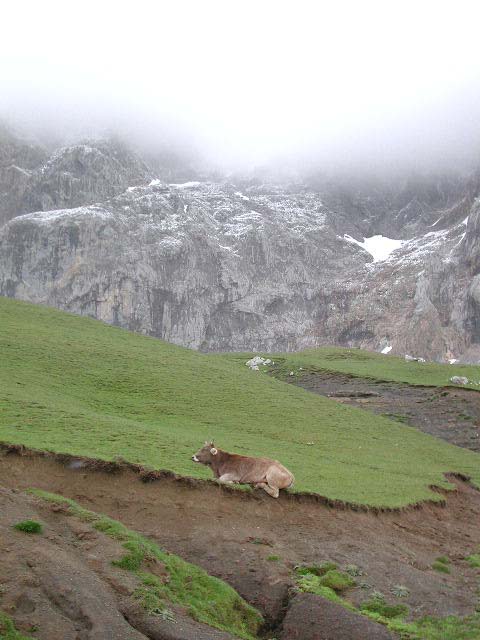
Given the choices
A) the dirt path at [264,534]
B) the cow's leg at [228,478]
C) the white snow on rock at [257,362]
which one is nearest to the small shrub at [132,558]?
the dirt path at [264,534]

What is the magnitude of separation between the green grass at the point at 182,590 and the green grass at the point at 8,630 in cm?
254

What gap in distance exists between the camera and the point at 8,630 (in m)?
9.13

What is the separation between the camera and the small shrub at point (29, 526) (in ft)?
41.2

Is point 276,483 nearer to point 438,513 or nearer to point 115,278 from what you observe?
point 438,513

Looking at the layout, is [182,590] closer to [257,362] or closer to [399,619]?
[399,619]

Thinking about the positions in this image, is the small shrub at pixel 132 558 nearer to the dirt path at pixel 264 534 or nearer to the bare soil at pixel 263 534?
the bare soil at pixel 263 534

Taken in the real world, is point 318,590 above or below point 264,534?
above

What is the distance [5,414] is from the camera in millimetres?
26406

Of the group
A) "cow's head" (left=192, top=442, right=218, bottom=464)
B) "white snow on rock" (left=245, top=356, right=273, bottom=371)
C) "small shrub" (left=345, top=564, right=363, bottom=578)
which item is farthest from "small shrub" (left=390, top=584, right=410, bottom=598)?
"white snow on rock" (left=245, top=356, right=273, bottom=371)

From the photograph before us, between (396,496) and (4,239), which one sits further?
(4,239)

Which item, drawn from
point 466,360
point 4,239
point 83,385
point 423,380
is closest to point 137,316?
point 4,239

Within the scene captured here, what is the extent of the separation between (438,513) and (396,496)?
2003 millimetres

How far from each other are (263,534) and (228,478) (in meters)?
3.29

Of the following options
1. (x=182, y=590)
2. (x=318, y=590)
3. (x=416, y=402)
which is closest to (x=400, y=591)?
(x=318, y=590)
